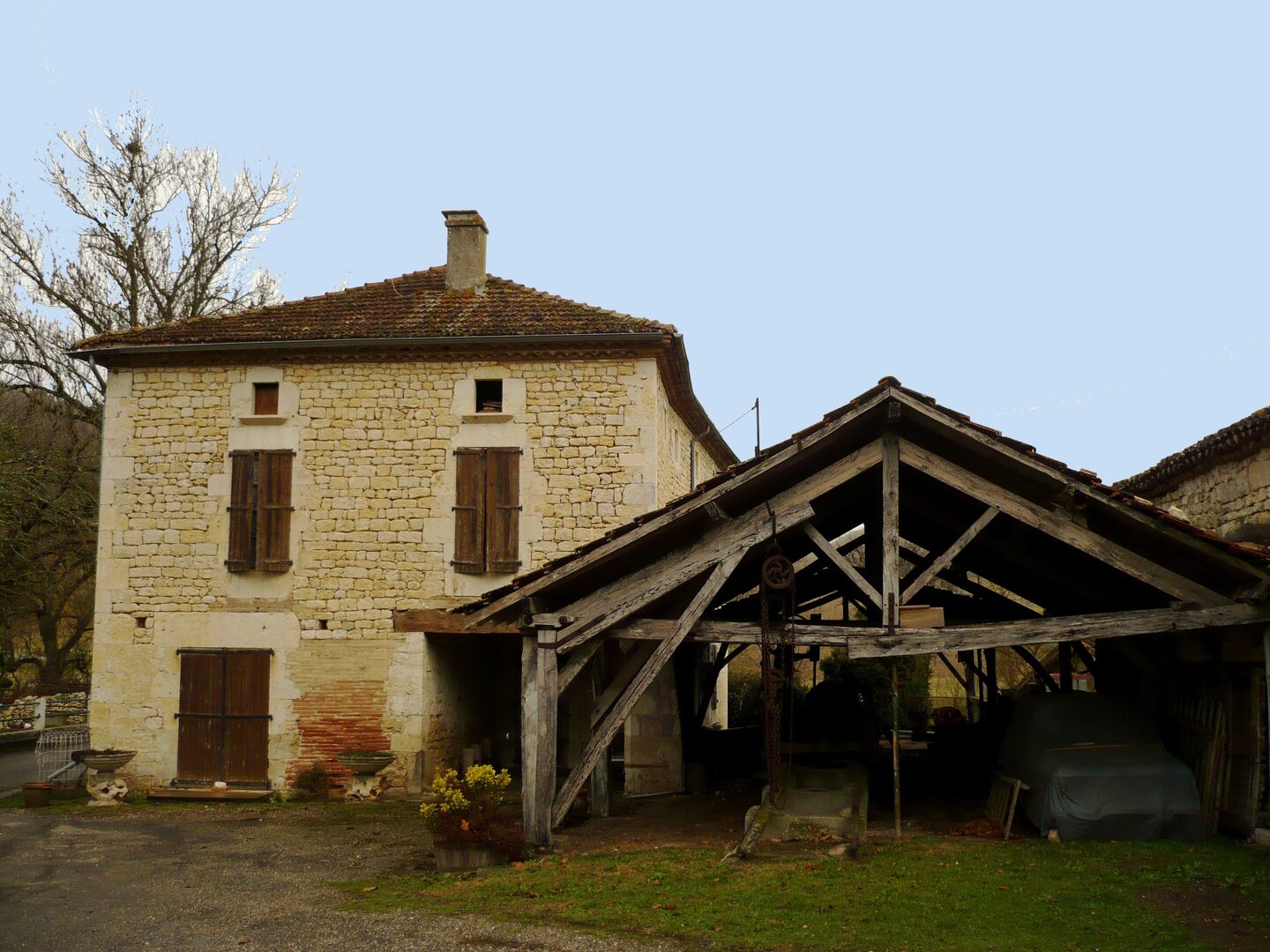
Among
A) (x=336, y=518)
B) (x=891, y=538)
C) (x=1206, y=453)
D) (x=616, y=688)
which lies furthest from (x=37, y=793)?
(x=1206, y=453)

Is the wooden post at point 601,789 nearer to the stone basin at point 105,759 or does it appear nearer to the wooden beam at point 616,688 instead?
the wooden beam at point 616,688

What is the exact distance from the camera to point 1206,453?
13688 mm

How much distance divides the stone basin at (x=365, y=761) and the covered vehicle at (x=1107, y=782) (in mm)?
7701

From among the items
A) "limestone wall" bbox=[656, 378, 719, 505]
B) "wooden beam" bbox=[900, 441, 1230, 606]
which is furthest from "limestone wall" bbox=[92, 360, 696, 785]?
"wooden beam" bbox=[900, 441, 1230, 606]

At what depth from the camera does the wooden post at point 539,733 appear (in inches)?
356

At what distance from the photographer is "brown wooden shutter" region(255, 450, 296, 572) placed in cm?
1428

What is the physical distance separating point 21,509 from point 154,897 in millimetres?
13937

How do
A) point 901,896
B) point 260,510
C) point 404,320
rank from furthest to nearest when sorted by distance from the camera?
1. point 404,320
2. point 260,510
3. point 901,896

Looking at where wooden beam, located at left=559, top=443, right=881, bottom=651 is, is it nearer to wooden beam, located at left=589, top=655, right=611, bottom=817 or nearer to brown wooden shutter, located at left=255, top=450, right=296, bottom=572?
wooden beam, located at left=589, top=655, right=611, bottom=817

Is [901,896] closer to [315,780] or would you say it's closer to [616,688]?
[616,688]

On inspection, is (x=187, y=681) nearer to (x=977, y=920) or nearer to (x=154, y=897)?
(x=154, y=897)

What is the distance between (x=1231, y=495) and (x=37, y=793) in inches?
609

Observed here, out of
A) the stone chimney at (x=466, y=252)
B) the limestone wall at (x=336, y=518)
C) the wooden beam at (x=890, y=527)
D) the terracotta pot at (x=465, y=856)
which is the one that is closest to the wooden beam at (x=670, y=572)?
the wooden beam at (x=890, y=527)

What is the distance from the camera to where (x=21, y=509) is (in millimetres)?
19719
